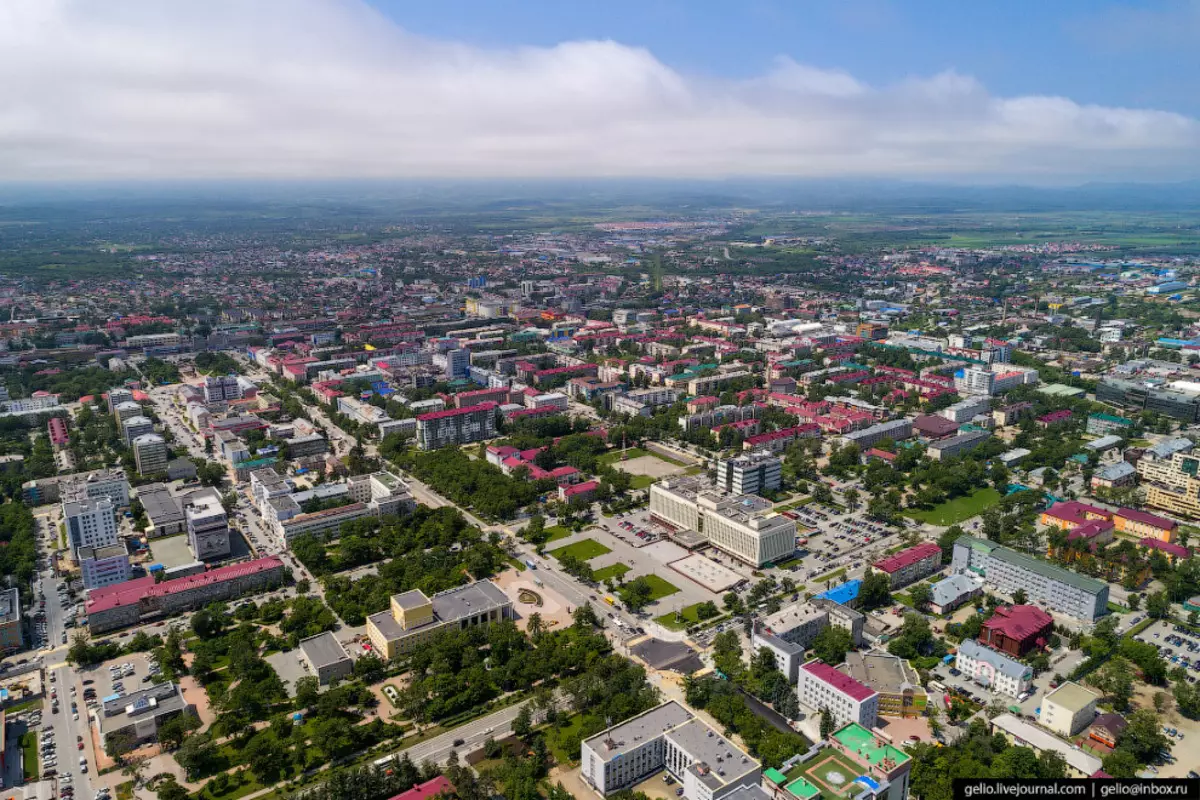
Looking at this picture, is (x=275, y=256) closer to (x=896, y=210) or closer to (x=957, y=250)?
(x=957, y=250)

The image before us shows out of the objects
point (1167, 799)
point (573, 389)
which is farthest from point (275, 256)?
point (1167, 799)

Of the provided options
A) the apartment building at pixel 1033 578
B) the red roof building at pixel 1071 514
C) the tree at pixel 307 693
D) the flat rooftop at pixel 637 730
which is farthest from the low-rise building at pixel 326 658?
the red roof building at pixel 1071 514

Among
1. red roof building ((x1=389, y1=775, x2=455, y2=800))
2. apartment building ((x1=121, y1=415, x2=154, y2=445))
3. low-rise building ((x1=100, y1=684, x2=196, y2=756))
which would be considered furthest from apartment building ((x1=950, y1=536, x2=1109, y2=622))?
apartment building ((x1=121, y1=415, x2=154, y2=445))

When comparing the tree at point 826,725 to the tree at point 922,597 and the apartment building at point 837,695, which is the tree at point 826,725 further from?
the tree at point 922,597

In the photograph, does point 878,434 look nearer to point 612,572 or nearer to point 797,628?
point 612,572

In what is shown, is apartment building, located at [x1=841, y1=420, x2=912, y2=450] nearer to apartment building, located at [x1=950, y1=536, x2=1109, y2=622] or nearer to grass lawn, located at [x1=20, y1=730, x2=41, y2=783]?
apartment building, located at [x1=950, y1=536, x2=1109, y2=622]
